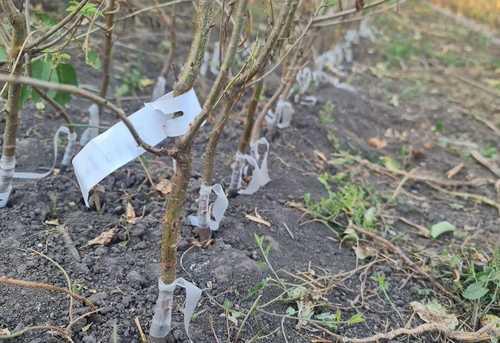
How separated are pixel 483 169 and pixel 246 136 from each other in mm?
1902

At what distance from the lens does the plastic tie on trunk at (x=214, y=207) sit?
181 centimetres

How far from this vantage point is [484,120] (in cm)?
423

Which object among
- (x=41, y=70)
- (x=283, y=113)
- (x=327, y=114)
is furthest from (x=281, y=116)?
(x=41, y=70)

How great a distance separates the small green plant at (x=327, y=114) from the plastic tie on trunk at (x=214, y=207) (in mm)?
1592

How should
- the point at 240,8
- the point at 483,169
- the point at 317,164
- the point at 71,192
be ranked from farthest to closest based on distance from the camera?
the point at 483,169
the point at 317,164
the point at 71,192
the point at 240,8

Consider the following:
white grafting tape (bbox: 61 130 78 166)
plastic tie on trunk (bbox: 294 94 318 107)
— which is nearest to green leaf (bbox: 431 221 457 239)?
plastic tie on trunk (bbox: 294 94 318 107)

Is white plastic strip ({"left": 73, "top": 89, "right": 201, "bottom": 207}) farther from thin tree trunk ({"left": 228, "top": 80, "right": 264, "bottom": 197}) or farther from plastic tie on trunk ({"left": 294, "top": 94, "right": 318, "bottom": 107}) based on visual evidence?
plastic tie on trunk ({"left": 294, "top": 94, "right": 318, "bottom": 107})

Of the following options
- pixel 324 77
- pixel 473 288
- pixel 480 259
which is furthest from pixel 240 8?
pixel 324 77

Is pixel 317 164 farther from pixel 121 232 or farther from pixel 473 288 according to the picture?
pixel 121 232

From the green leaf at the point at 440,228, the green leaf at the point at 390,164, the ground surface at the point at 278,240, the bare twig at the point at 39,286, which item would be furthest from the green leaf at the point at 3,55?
the green leaf at the point at 390,164

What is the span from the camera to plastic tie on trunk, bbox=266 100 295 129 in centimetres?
290

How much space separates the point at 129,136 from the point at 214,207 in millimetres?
536

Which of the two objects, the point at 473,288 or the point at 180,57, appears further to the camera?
the point at 180,57

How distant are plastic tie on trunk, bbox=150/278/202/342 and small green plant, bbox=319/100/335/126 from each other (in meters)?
2.14
